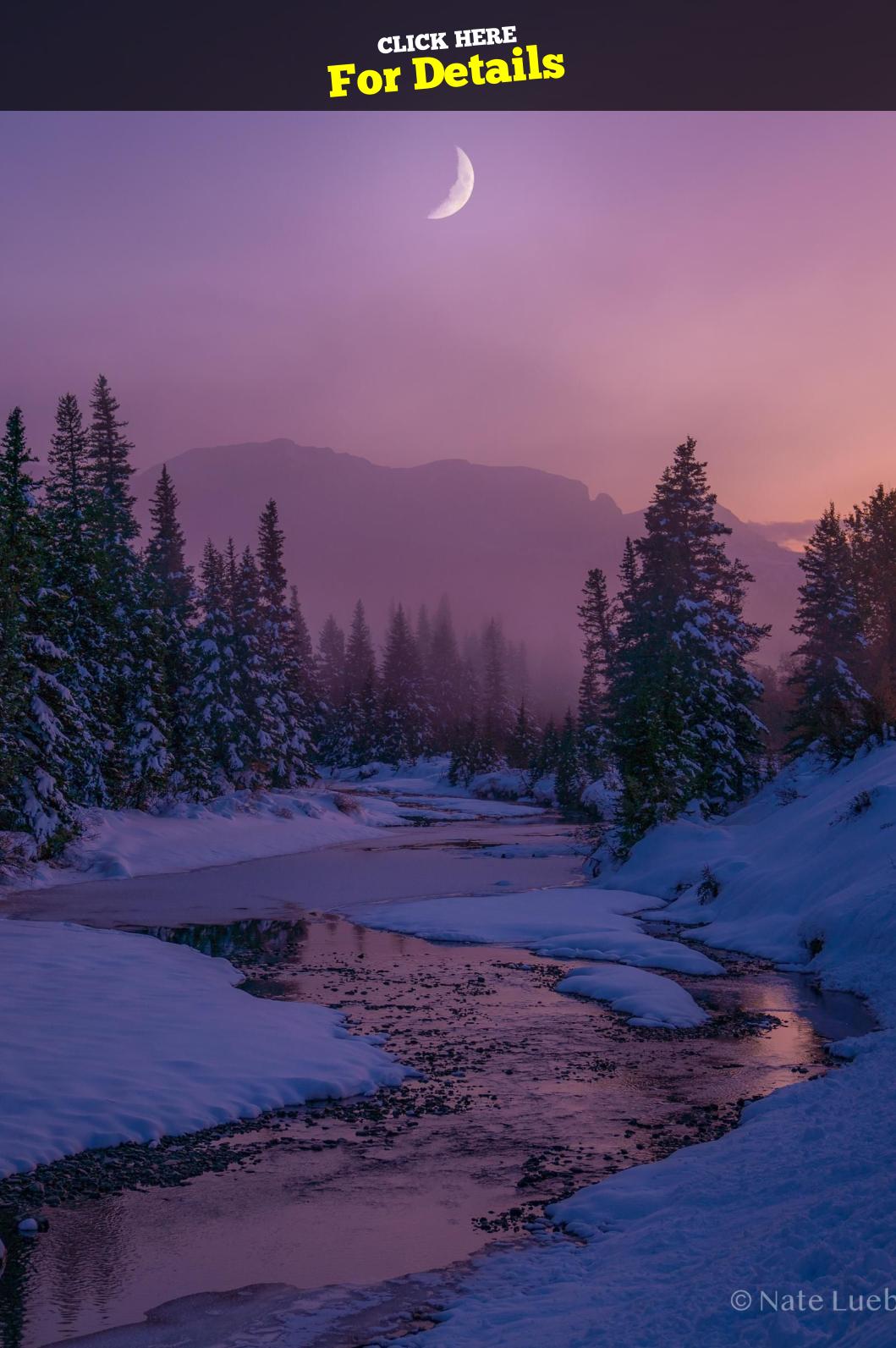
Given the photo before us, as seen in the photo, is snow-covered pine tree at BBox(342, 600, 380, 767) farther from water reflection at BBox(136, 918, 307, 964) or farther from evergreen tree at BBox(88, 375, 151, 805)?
water reflection at BBox(136, 918, 307, 964)

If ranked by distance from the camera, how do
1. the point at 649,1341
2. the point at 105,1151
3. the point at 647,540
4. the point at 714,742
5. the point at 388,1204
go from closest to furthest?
1. the point at 649,1341
2. the point at 388,1204
3. the point at 105,1151
4. the point at 714,742
5. the point at 647,540

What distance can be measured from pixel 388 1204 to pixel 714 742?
28.6 m

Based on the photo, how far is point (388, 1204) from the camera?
8172 mm

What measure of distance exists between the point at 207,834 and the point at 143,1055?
28385 millimetres

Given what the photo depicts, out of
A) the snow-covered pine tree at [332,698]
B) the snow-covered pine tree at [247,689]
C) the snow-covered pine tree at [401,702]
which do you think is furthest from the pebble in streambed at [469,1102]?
the snow-covered pine tree at [401,702]

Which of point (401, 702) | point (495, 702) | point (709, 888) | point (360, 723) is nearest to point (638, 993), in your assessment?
point (709, 888)

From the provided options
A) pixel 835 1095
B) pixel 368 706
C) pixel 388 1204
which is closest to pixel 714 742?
pixel 835 1095

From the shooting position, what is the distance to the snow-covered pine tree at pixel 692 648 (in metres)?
33.7

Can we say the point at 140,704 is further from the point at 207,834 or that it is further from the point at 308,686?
the point at 308,686

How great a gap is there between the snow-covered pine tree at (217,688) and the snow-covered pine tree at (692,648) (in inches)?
762

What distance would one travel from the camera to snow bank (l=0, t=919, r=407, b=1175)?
31.4ft

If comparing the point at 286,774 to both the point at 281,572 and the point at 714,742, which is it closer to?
the point at 281,572

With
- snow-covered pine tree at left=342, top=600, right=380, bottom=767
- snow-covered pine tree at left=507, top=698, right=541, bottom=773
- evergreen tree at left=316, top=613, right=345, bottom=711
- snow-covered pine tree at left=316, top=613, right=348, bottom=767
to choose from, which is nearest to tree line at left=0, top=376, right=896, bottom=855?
snow-covered pine tree at left=507, top=698, right=541, bottom=773

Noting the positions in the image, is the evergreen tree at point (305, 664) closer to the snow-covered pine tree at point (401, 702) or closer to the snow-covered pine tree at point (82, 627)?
the snow-covered pine tree at point (401, 702)
